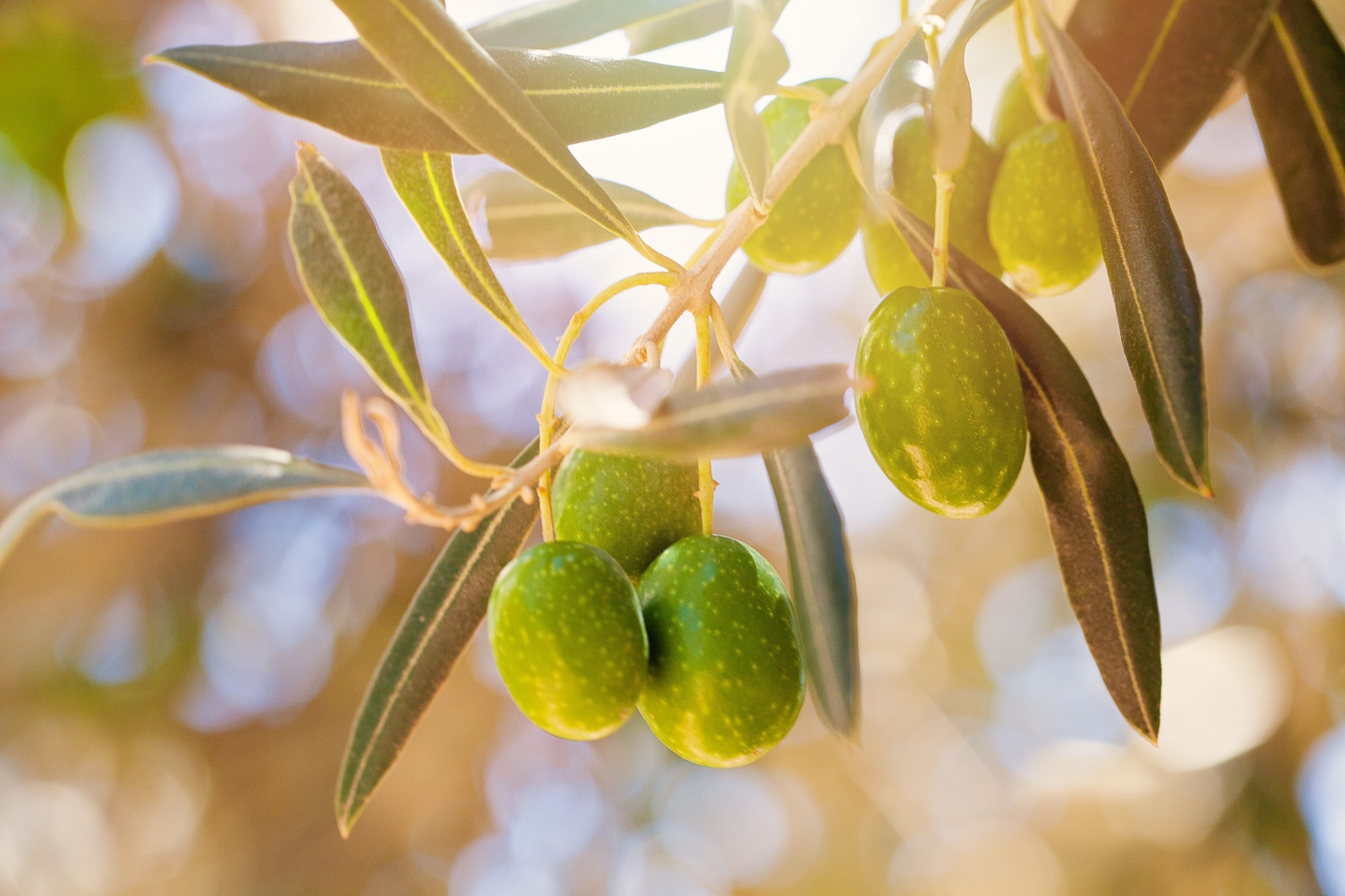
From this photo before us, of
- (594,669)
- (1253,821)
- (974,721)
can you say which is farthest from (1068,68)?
(974,721)

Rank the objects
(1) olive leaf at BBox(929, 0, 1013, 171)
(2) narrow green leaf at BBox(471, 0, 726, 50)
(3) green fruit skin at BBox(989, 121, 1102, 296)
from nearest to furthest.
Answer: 1. (1) olive leaf at BBox(929, 0, 1013, 171)
2. (3) green fruit skin at BBox(989, 121, 1102, 296)
3. (2) narrow green leaf at BBox(471, 0, 726, 50)

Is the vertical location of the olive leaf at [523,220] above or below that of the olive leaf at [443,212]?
below

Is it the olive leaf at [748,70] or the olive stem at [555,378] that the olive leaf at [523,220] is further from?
the olive leaf at [748,70]

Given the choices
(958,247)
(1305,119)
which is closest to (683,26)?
(958,247)

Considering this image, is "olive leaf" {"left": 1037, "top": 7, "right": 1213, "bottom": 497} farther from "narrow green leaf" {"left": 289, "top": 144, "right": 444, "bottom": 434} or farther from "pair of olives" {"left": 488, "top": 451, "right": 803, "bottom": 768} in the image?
"narrow green leaf" {"left": 289, "top": 144, "right": 444, "bottom": 434}

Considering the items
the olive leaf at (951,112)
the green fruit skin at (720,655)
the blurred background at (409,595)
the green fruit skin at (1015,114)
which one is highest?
the olive leaf at (951,112)

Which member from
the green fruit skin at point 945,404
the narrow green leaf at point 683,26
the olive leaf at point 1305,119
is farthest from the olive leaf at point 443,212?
the olive leaf at point 1305,119

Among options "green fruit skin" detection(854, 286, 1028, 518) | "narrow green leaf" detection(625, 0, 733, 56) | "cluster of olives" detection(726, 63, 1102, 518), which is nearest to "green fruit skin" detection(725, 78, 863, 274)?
"cluster of olives" detection(726, 63, 1102, 518)
